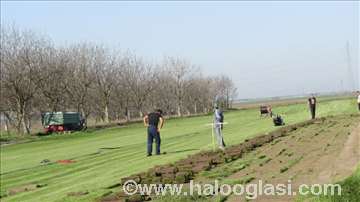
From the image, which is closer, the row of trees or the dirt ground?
the dirt ground

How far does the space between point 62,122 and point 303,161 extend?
59.1 metres

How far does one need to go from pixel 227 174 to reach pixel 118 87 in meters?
87.3

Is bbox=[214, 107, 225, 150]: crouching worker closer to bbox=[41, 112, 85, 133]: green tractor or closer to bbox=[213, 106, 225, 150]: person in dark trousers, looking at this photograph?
bbox=[213, 106, 225, 150]: person in dark trousers

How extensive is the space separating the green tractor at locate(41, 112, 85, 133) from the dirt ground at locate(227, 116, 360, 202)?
5251 cm

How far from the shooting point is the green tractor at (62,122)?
2832 inches

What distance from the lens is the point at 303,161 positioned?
15836 millimetres

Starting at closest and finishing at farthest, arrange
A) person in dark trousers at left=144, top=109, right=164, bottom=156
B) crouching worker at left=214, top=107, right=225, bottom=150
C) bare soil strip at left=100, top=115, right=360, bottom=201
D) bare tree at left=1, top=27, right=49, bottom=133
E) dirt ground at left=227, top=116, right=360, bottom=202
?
1. dirt ground at left=227, top=116, right=360, bottom=202
2. bare soil strip at left=100, top=115, right=360, bottom=201
3. person in dark trousers at left=144, top=109, right=164, bottom=156
4. crouching worker at left=214, top=107, right=225, bottom=150
5. bare tree at left=1, top=27, right=49, bottom=133

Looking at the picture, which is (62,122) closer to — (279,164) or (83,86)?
(83,86)

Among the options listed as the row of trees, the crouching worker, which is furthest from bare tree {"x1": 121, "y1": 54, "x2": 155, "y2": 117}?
the crouching worker

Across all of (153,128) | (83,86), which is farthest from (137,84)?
(153,128)

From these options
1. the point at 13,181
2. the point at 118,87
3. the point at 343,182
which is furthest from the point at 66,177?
the point at 118,87

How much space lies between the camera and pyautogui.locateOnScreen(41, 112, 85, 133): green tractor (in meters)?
71.9

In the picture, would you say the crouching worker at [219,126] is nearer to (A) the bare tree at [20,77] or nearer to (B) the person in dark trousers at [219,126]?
(B) the person in dark trousers at [219,126]

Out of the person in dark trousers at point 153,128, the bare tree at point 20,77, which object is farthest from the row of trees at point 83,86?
the person in dark trousers at point 153,128
